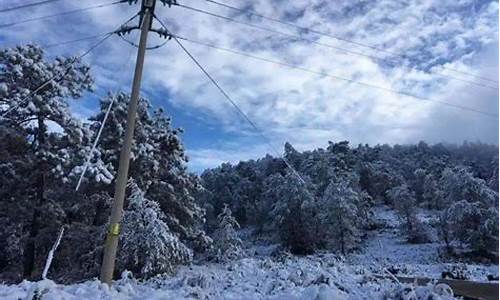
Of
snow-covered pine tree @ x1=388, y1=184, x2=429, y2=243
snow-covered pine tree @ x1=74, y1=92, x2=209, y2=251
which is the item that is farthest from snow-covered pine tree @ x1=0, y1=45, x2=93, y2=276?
snow-covered pine tree @ x1=388, y1=184, x2=429, y2=243

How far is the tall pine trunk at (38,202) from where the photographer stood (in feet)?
66.0

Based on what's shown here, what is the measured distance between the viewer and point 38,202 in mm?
20875

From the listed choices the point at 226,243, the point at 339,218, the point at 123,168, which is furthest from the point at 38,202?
the point at 339,218

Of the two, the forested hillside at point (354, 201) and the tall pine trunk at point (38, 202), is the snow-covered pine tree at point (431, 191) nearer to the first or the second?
the forested hillside at point (354, 201)

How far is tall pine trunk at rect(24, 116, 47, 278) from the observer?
792 inches

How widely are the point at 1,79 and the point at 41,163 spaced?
410 cm

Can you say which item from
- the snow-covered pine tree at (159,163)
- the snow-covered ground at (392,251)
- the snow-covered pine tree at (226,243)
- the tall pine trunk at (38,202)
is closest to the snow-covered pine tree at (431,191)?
the snow-covered ground at (392,251)

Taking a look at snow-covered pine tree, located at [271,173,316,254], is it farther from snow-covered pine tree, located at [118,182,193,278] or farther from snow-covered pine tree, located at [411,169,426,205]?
snow-covered pine tree, located at [411,169,426,205]

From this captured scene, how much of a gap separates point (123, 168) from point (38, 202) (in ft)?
46.0

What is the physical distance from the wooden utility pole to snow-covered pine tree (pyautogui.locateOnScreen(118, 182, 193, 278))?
9723mm

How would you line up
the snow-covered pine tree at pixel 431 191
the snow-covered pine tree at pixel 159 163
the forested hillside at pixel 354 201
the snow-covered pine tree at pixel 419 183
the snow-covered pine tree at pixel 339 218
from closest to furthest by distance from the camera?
1. the snow-covered pine tree at pixel 159 163
2. the forested hillside at pixel 354 201
3. the snow-covered pine tree at pixel 339 218
4. the snow-covered pine tree at pixel 431 191
5. the snow-covered pine tree at pixel 419 183

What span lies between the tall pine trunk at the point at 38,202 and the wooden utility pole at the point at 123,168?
11925 millimetres

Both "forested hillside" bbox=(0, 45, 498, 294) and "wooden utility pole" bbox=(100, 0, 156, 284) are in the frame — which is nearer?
"wooden utility pole" bbox=(100, 0, 156, 284)

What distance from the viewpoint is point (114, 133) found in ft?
77.2
